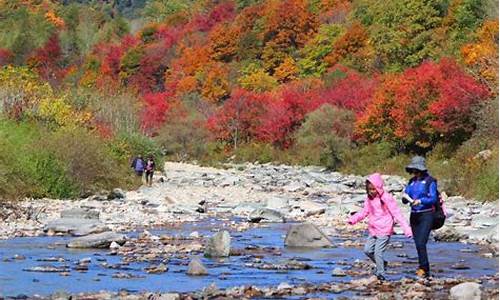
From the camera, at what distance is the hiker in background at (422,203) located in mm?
14180

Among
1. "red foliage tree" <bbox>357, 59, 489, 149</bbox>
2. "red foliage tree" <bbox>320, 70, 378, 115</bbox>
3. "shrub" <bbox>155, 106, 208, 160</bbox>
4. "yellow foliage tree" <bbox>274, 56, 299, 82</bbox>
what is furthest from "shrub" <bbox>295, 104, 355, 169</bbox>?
"yellow foliage tree" <bbox>274, 56, 299, 82</bbox>

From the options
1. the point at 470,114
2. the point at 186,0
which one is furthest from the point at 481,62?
the point at 186,0

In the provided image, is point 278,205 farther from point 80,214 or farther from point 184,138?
point 184,138

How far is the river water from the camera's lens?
13.4 metres

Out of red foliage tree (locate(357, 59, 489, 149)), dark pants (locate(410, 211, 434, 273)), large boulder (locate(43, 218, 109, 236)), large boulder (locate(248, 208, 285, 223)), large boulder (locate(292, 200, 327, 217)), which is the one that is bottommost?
large boulder (locate(292, 200, 327, 217))

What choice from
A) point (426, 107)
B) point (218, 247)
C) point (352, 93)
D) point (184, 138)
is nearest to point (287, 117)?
point (352, 93)

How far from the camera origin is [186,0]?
178 metres

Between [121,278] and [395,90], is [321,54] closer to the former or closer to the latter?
[395,90]

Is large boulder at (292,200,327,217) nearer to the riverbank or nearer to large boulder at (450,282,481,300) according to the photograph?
the riverbank

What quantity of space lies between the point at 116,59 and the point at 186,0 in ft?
164

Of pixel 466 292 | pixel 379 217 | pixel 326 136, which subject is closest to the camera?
pixel 466 292

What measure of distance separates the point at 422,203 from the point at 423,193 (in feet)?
0.51

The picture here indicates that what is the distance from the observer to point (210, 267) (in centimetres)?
1549

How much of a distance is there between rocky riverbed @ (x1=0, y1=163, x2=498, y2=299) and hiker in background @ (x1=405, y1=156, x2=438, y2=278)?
0.40 m
